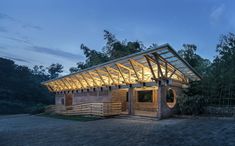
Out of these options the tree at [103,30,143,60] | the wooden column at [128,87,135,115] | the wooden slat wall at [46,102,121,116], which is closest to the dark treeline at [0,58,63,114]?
the tree at [103,30,143,60]

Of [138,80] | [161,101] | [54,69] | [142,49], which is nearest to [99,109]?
[138,80]

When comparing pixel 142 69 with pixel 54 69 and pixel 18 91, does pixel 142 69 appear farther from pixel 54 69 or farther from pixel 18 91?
pixel 54 69

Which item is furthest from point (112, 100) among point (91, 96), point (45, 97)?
point (45, 97)

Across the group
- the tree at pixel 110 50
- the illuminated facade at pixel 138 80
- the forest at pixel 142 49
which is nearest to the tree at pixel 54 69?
the forest at pixel 142 49

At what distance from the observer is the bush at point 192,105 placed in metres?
11.9

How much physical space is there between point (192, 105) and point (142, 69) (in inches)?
158

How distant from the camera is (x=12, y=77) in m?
35.8

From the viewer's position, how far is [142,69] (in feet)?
41.5

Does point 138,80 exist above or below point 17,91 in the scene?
above

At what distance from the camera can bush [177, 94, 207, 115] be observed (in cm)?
1188

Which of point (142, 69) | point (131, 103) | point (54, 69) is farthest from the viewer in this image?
point (54, 69)

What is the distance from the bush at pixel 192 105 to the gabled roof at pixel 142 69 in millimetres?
1879

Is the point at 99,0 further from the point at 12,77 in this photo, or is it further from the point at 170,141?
the point at 12,77

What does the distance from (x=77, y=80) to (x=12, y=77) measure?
23.1 meters
